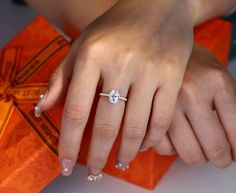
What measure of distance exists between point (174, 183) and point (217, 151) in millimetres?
73

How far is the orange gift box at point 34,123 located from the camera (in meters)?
0.44

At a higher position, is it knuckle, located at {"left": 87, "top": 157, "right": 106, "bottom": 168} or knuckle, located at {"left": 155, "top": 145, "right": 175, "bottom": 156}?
knuckle, located at {"left": 87, "top": 157, "right": 106, "bottom": 168}

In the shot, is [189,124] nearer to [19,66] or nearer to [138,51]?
[138,51]

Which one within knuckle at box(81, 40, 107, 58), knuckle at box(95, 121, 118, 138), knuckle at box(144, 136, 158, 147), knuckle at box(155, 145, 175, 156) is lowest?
knuckle at box(155, 145, 175, 156)

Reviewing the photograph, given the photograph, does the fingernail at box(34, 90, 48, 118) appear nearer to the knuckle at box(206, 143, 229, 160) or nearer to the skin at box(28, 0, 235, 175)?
the skin at box(28, 0, 235, 175)

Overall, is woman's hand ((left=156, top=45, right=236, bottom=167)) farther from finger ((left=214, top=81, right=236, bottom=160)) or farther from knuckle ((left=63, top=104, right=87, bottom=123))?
knuckle ((left=63, top=104, right=87, bottom=123))

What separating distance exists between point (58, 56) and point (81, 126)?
0.15 m

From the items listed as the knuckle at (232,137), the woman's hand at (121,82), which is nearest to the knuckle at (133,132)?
the woman's hand at (121,82)

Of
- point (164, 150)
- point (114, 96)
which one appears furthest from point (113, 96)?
point (164, 150)

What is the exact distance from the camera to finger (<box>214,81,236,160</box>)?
1.55 ft

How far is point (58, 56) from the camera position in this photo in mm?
540

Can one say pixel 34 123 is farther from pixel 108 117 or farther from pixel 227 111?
pixel 227 111

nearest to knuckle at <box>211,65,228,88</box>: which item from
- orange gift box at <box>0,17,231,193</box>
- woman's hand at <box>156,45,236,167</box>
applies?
woman's hand at <box>156,45,236,167</box>

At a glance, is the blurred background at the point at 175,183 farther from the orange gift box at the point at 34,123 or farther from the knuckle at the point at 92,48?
the knuckle at the point at 92,48
